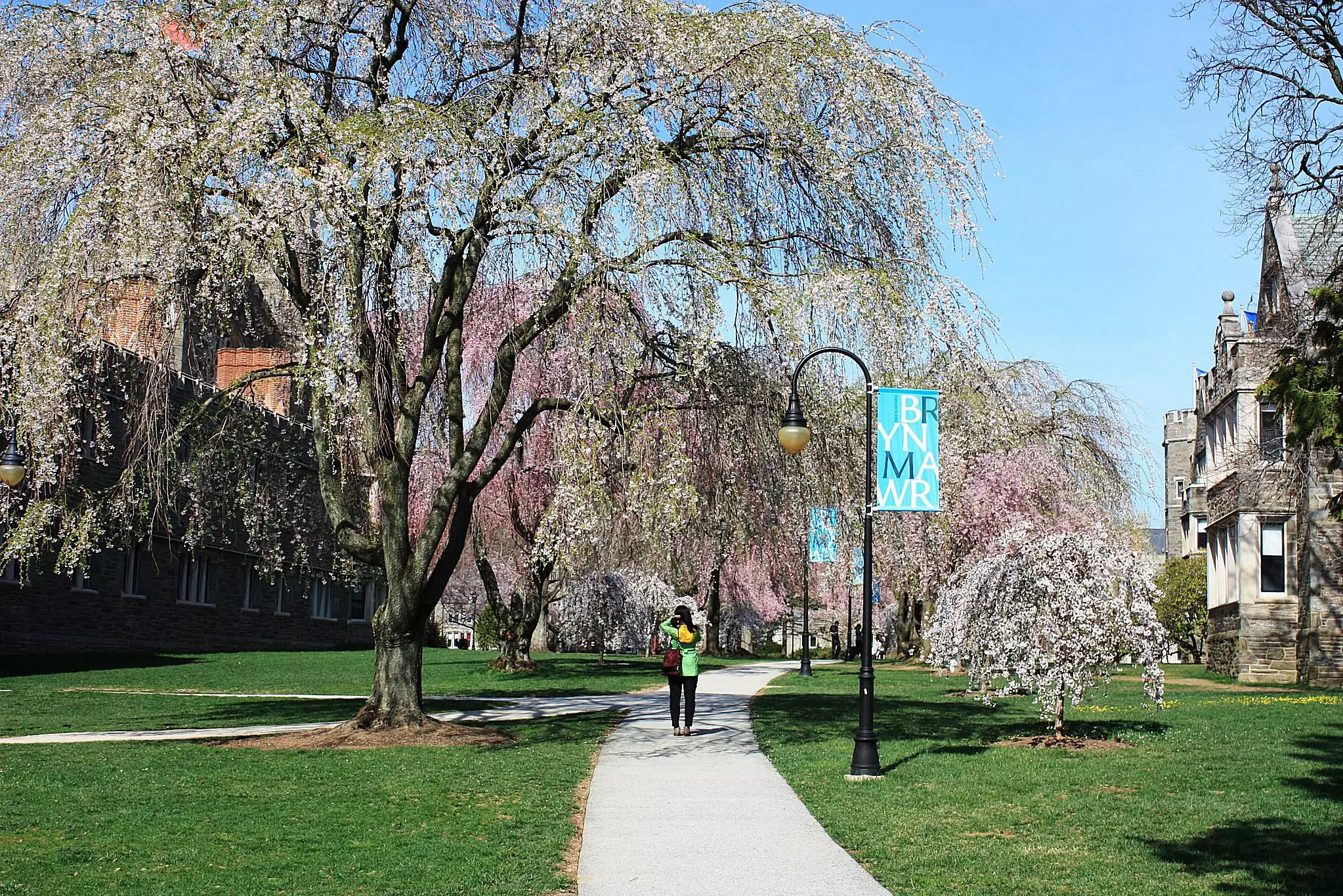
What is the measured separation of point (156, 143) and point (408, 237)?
102 inches

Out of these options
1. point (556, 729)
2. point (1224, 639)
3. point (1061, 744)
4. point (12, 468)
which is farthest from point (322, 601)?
point (1061, 744)

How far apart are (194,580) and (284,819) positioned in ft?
106

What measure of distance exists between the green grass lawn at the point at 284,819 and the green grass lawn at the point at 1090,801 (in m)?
2.42

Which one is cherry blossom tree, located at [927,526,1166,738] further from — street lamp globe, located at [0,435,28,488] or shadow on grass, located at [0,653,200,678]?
shadow on grass, located at [0,653,200,678]

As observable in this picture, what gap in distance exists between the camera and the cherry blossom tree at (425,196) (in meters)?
12.5

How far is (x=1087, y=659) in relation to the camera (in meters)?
13.7

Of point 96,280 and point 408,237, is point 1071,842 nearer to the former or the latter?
point 408,237

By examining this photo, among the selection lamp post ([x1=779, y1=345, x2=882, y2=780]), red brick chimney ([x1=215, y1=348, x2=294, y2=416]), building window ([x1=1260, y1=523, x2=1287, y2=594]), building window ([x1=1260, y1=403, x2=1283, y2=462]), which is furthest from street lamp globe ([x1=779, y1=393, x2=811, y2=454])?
building window ([x1=1260, y1=523, x2=1287, y2=594])

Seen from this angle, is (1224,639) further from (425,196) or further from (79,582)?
(79,582)

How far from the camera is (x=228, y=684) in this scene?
84.3 feet

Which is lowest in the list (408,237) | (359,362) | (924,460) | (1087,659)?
(1087,659)

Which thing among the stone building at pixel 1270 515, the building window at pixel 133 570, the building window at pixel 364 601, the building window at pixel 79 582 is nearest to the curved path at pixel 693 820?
the stone building at pixel 1270 515

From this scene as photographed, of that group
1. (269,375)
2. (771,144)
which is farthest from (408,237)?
(771,144)

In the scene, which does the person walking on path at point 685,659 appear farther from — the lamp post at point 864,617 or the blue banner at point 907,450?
the blue banner at point 907,450
